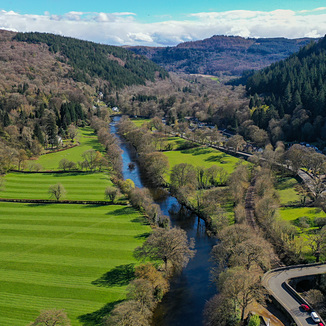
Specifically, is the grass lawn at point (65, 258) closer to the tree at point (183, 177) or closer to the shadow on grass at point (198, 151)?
the tree at point (183, 177)

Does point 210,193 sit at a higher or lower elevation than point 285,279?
higher

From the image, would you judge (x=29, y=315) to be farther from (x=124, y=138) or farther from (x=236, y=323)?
(x=124, y=138)

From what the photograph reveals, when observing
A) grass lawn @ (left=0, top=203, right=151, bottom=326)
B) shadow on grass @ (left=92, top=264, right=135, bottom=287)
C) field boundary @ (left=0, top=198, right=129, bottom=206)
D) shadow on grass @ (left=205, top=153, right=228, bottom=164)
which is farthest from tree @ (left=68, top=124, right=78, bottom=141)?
shadow on grass @ (left=92, top=264, right=135, bottom=287)

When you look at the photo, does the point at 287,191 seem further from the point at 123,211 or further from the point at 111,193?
the point at 111,193

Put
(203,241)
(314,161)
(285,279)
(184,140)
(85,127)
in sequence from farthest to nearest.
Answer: (85,127), (184,140), (314,161), (203,241), (285,279)

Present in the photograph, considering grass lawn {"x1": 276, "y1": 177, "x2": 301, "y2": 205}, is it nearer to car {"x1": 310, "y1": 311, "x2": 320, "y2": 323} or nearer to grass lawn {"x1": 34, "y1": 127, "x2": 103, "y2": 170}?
car {"x1": 310, "y1": 311, "x2": 320, "y2": 323}

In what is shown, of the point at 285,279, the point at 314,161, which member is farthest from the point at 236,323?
the point at 314,161

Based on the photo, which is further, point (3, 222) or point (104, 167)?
point (104, 167)
